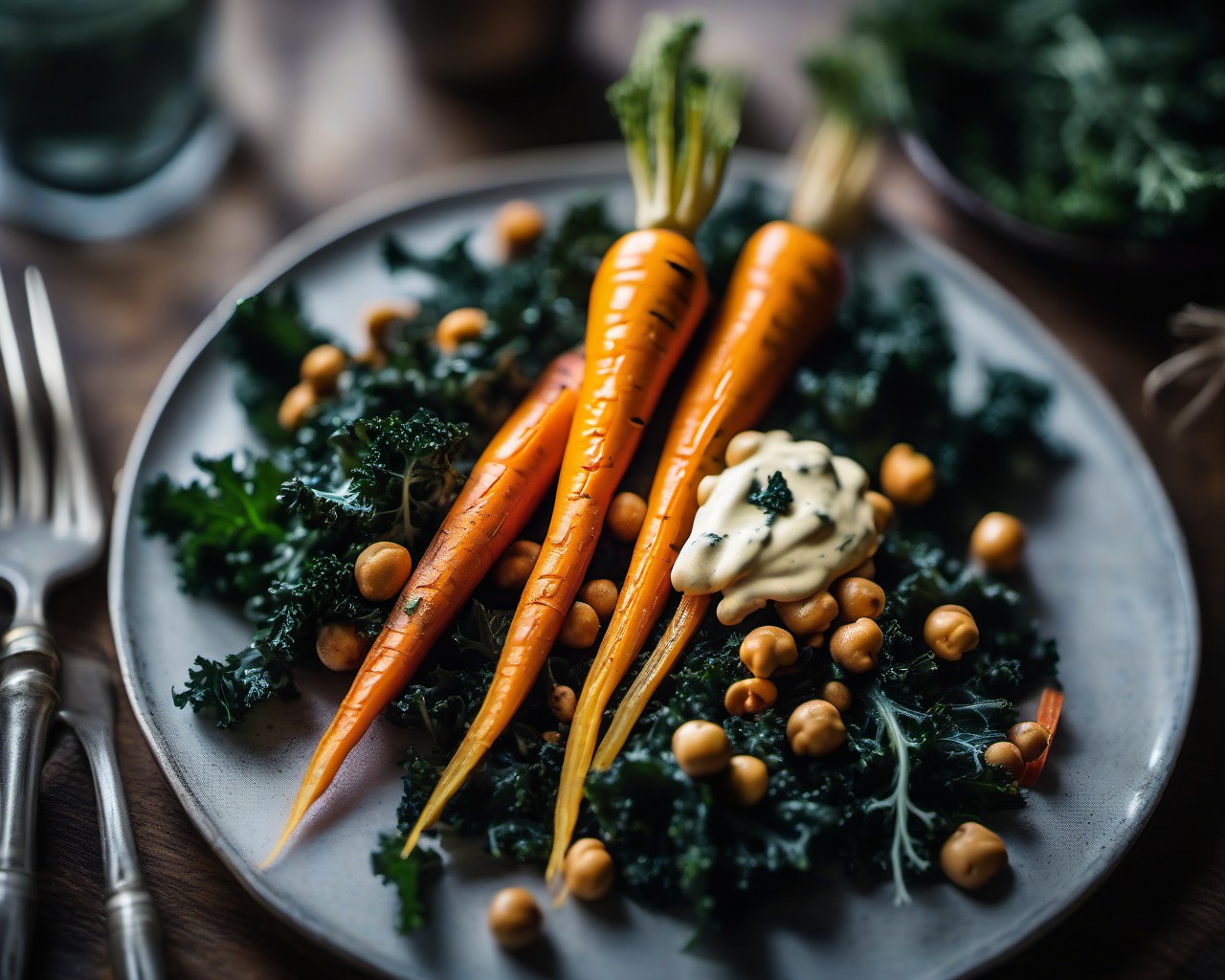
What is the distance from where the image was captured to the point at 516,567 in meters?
2.09

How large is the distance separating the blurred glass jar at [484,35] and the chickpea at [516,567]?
1791mm

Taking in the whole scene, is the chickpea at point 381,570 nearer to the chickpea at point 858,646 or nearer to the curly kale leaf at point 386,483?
the curly kale leaf at point 386,483

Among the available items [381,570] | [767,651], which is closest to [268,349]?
Result: [381,570]

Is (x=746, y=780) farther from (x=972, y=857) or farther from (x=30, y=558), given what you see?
(x=30, y=558)

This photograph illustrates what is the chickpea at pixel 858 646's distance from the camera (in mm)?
1942

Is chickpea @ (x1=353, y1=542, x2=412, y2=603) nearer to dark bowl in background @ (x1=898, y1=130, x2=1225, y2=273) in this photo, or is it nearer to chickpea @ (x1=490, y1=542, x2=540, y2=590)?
chickpea @ (x1=490, y1=542, x2=540, y2=590)

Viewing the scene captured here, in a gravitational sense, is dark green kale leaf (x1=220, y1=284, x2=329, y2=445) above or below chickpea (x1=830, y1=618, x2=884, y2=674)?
above

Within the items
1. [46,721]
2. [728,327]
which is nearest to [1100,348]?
[728,327]

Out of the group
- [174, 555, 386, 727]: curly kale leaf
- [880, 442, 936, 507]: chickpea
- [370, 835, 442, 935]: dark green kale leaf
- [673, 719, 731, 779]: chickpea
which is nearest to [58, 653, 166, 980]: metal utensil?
[174, 555, 386, 727]: curly kale leaf

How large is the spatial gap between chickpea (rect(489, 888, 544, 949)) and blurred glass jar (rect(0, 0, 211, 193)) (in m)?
2.26

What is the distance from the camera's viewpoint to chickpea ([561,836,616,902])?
1.75 meters

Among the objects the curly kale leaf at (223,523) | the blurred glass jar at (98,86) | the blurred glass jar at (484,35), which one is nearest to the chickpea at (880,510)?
the curly kale leaf at (223,523)

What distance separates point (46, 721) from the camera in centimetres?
196

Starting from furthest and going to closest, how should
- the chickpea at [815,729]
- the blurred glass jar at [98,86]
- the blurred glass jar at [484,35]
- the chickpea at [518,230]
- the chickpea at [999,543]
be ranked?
the blurred glass jar at [484,35] → the chickpea at [518,230] → the blurred glass jar at [98,86] → the chickpea at [999,543] → the chickpea at [815,729]
